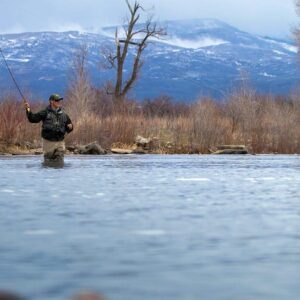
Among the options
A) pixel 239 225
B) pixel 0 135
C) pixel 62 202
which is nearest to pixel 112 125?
pixel 0 135

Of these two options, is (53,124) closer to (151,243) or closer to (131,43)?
(151,243)

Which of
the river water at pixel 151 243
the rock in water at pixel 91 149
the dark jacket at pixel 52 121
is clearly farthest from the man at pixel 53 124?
the rock in water at pixel 91 149

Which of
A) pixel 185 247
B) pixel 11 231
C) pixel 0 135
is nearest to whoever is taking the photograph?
pixel 185 247

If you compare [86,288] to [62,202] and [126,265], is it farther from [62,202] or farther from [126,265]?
[62,202]

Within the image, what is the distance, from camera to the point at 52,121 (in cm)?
1933

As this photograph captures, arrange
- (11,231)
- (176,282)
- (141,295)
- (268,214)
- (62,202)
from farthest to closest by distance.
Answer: (62,202)
(268,214)
(11,231)
(176,282)
(141,295)

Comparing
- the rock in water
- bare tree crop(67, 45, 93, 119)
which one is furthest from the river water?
bare tree crop(67, 45, 93, 119)

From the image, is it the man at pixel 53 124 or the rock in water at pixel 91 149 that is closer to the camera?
the man at pixel 53 124

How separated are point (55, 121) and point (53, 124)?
4.9 inches

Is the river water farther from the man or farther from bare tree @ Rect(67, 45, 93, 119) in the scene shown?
bare tree @ Rect(67, 45, 93, 119)

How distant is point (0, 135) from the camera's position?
29266 millimetres

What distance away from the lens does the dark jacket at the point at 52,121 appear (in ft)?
62.3

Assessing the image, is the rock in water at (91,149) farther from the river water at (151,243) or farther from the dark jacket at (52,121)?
the river water at (151,243)

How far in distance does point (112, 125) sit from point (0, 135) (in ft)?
14.6
